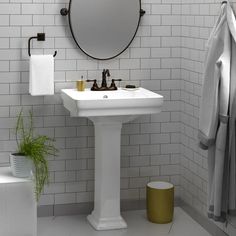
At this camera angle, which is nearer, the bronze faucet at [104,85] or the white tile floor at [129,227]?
the white tile floor at [129,227]

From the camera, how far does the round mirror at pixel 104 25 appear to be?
5211 millimetres

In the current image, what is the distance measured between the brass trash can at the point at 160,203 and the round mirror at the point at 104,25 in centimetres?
125

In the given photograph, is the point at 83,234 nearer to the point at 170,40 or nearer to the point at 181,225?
the point at 181,225

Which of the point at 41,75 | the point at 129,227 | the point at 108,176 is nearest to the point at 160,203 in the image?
the point at 129,227

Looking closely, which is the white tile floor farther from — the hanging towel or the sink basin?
the sink basin

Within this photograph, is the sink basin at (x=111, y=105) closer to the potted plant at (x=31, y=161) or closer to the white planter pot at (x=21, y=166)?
the potted plant at (x=31, y=161)

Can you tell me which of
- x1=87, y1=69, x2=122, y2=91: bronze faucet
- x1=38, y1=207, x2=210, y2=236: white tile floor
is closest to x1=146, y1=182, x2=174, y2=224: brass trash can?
x1=38, y1=207, x2=210, y2=236: white tile floor

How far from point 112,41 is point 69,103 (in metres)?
0.77

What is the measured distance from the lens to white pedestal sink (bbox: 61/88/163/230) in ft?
15.7

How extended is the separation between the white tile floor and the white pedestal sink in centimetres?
9

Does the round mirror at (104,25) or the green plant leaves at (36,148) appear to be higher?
the round mirror at (104,25)

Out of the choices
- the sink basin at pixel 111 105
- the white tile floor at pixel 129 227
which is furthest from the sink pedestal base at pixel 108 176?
the sink basin at pixel 111 105

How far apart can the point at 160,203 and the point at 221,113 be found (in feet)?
4.28

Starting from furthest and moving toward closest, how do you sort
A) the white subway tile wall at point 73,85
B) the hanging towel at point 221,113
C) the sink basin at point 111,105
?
the white subway tile wall at point 73,85 → the sink basin at point 111,105 → the hanging towel at point 221,113
